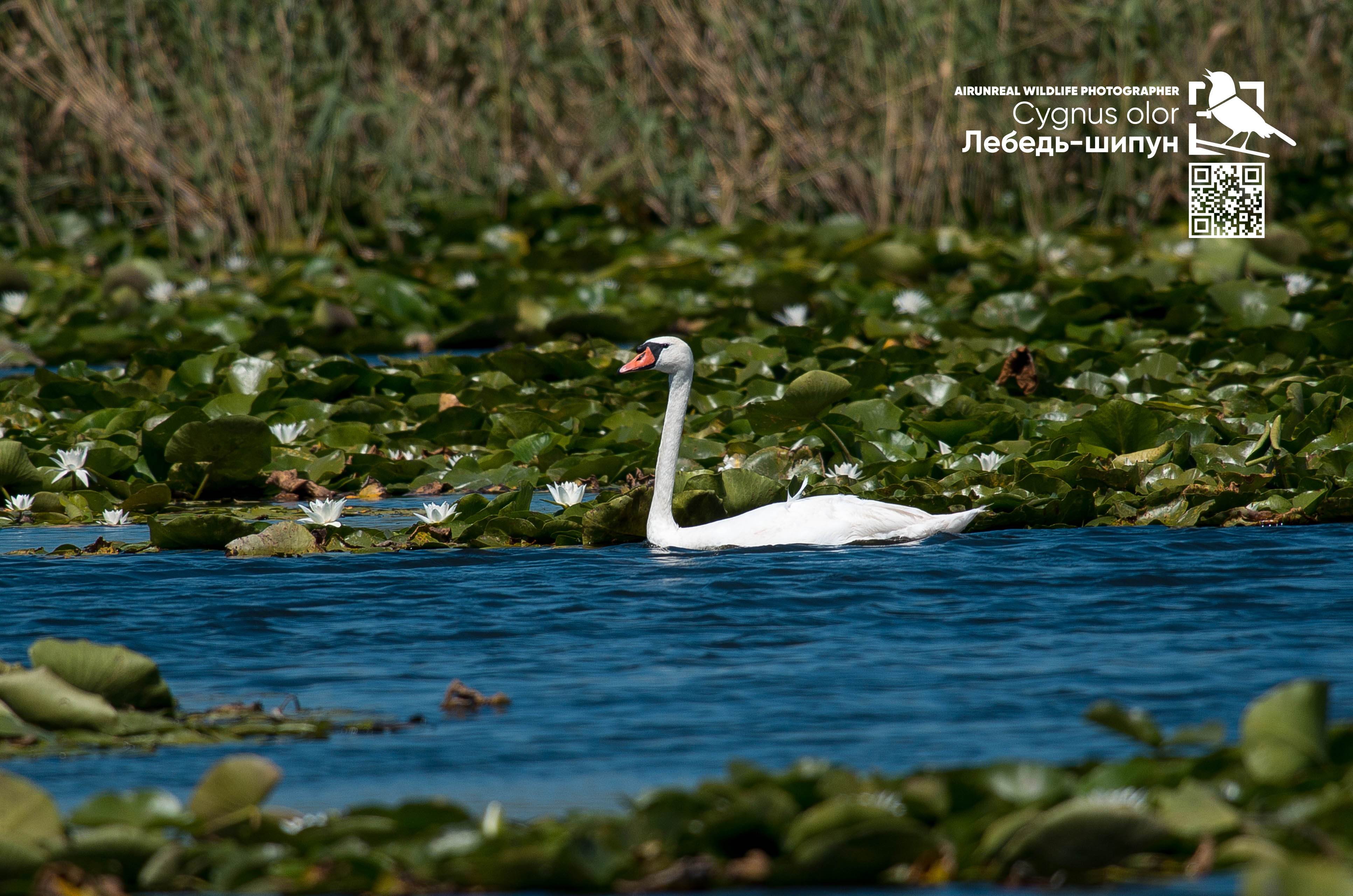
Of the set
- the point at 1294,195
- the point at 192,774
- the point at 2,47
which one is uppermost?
the point at 2,47

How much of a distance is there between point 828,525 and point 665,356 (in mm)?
1118

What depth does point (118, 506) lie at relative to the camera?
7.58 meters

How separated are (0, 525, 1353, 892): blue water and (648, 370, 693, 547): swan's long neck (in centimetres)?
10

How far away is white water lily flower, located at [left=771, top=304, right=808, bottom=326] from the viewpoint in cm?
1084

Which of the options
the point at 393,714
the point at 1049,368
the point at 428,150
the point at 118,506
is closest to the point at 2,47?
the point at 428,150

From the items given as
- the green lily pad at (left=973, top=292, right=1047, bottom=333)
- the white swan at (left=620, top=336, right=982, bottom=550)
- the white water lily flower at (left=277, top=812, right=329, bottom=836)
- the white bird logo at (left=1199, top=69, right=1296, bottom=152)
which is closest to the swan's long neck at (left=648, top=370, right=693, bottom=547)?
the white swan at (left=620, top=336, right=982, bottom=550)

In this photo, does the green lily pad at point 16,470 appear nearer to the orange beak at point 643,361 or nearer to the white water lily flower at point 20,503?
the white water lily flower at point 20,503

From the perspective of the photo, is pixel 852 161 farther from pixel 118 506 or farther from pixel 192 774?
pixel 192 774

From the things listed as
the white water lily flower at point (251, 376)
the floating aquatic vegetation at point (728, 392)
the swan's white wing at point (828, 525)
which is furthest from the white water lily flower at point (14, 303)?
the swan's white wing at point (828, 525)

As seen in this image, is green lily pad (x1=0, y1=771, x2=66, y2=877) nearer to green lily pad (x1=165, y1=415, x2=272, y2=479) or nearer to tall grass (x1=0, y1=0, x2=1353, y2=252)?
green lily pad (x1=165, y1=415, x2=272, y2=479)

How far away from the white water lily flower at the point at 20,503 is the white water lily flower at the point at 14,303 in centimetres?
551

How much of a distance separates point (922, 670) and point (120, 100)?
35.7ft

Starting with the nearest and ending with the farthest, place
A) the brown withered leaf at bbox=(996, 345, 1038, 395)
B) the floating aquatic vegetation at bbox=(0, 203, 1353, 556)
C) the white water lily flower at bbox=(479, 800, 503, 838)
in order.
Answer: the white water lily flower at bbox=(479, 800, 503, 838)
the floating aquatic vegetation at bbox=(0, 203, 1353, 556)
the brown withered leaf at bbox=(996, 345, 1038, 395)

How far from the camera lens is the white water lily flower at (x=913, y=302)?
11.1 m
